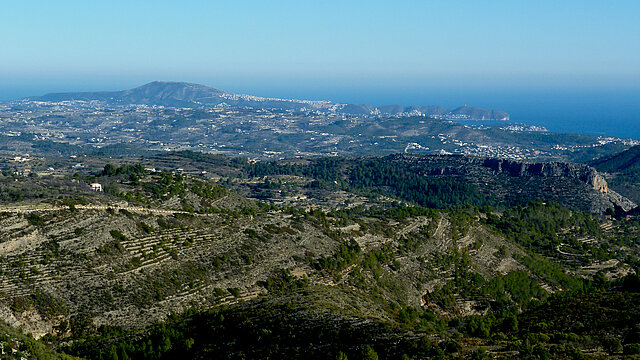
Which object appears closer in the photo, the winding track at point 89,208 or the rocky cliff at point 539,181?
the winding track at point 89,208

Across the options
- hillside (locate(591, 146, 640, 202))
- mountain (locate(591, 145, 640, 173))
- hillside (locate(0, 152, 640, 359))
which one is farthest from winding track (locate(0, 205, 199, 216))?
mountain (locate(591, 145, 640, 173))

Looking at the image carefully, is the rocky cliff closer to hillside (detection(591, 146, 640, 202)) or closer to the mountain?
hillside (detection(591, 146, 640, 202))

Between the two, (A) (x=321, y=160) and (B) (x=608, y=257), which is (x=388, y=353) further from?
(A) (x=321, y=160)

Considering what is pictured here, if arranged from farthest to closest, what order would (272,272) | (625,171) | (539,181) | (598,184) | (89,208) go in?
(625,171)
(539,181)
(598,184)
(272,272)
(89,208)

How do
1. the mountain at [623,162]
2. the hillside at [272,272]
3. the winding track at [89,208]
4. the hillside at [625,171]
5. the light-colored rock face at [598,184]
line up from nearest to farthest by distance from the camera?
the hillside at [272,272], the winding track at [89,208], the light-colored rock face at [598,184], the hillside at [625,171], the mountain at [623,162]

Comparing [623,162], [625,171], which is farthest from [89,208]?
[623,162]

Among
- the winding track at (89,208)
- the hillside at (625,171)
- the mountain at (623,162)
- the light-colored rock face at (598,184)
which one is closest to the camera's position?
the winding track at (89,208)

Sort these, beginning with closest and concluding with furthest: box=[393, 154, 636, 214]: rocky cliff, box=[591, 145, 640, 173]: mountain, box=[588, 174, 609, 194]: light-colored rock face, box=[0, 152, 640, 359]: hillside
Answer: box=[0, 152, 640, 359]: hillside, box=[393, 154, 636, 214]: rocky cliff, box=[588, 174, 609, 194]: light-colored rock face, box=[591, 145, 640, 173]: mountain

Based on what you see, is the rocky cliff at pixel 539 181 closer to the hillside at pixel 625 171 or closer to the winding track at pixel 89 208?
the hillside at pixel 625 171

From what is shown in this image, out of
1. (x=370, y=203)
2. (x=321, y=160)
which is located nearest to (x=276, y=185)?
(x=370, y=203)

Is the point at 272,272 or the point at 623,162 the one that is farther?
the point at 623,162

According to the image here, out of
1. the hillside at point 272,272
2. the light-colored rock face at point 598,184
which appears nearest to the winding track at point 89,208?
the hillside at point 272,272

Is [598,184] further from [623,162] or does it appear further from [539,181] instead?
[623,162]
